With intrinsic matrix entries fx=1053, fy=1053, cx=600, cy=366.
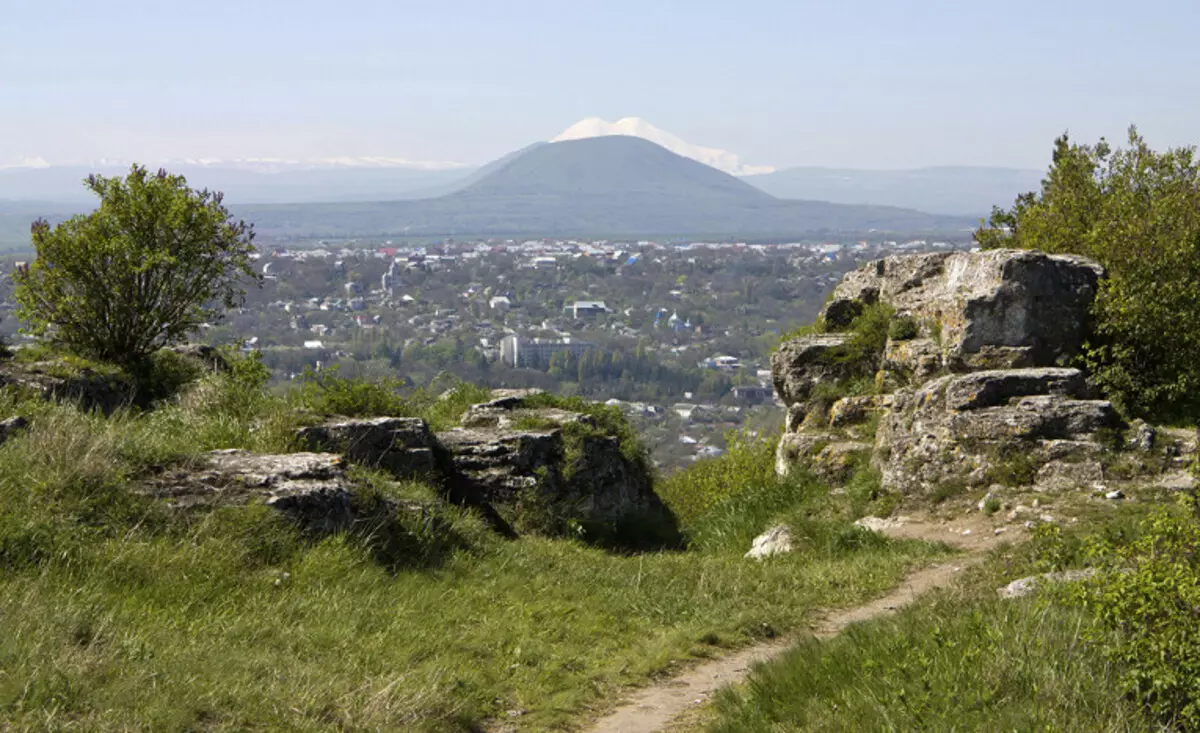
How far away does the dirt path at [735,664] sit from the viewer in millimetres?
6641

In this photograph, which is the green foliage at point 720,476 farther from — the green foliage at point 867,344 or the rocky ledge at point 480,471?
the rocky ledge at point 480,471

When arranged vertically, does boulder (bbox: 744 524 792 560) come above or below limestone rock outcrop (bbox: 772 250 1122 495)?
below

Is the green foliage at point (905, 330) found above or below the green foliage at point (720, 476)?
above

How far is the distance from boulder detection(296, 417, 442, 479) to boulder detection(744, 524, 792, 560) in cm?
392

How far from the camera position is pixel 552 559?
10484 mm

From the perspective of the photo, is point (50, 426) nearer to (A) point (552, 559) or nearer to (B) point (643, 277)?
(A) point (552, 559)

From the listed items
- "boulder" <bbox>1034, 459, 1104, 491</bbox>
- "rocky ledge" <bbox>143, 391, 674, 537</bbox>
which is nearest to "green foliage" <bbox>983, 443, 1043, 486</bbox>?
"boulder" <bbox>1034, 459, 1104, 491</bbox>

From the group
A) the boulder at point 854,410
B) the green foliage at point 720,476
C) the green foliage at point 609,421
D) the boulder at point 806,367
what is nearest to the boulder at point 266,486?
the green foliage at point 609,421

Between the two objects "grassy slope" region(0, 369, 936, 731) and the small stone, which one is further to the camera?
the small stone

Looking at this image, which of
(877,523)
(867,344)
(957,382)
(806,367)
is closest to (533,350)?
(806,367)

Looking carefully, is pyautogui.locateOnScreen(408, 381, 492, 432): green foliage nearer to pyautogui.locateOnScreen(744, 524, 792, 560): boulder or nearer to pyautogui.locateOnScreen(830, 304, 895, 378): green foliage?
pyautogui.locateOnScreen(744, 524, 792, 560): boulder

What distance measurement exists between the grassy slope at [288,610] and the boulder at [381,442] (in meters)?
0.68

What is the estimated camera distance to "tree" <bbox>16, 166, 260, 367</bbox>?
14445 millimetres

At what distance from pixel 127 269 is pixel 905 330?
11.5m
